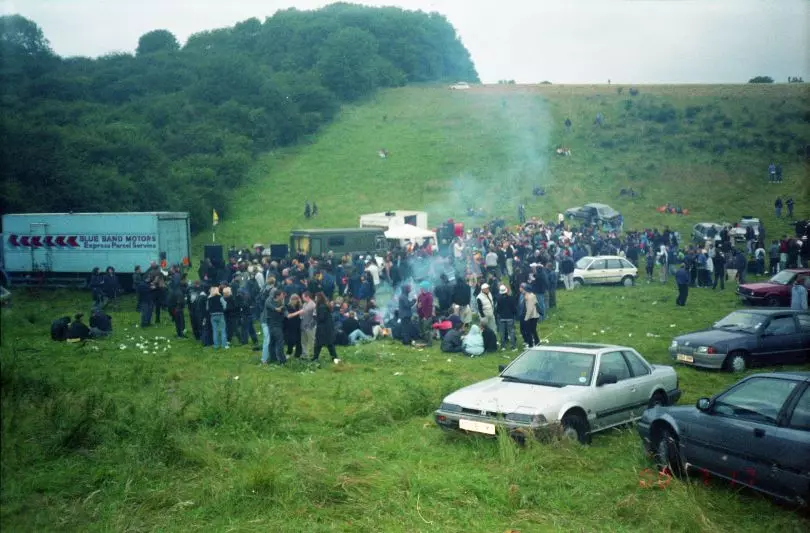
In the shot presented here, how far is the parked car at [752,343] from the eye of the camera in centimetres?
1347

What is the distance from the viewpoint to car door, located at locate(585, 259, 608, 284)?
27.2 m

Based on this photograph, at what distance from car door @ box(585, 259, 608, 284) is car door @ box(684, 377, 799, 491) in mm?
20472

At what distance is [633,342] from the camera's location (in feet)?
54.6

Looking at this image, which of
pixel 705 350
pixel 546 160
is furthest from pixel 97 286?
pixel 546 160

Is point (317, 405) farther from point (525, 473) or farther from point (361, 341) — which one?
point (361, 341)

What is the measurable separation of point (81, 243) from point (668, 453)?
23475mm

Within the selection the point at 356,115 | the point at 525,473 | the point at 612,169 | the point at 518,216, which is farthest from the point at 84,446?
the point at 356,115

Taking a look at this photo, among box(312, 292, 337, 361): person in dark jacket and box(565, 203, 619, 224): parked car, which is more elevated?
box(565, 203, 619, 224): parked car

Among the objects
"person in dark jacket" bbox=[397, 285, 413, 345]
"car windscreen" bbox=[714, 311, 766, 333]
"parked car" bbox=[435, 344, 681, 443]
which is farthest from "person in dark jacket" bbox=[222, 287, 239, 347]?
"car windscreen" bbox=[714, 311, 766, 333]

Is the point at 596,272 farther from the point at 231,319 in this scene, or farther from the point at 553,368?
the point at 553,368

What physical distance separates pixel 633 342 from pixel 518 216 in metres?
28.0

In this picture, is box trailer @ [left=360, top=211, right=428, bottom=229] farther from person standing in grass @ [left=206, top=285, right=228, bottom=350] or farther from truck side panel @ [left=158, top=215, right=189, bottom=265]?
person standing in grass @ [left=206, top=285, right=228, bottom=350]

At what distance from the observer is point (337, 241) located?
30.2m

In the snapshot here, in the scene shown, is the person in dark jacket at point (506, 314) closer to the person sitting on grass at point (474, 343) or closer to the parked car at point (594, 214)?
the person sitting on grass at point (474, 343)
